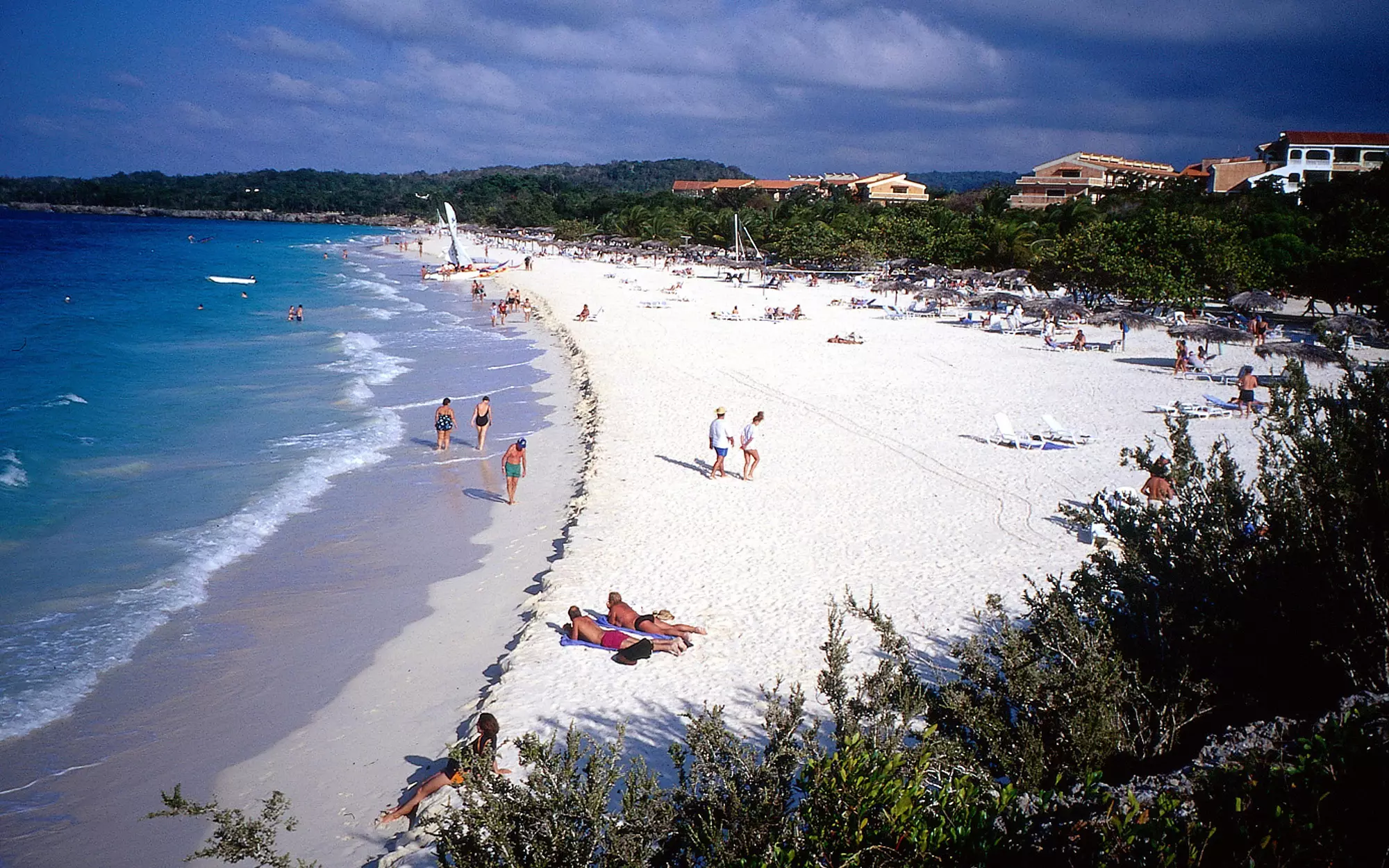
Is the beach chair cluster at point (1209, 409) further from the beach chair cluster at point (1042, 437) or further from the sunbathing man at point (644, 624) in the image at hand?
the sunbathing man at point (644, 624)

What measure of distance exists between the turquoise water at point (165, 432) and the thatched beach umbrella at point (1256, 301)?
19.7m

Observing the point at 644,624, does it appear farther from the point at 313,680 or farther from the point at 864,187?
the point at 864,187

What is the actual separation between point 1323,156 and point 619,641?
70421mm

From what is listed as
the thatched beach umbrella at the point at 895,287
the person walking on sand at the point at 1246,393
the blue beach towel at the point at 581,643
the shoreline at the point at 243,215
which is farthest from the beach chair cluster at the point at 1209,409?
the shoreline at the point at 243,215

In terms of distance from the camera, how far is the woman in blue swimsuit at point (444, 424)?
14.6 meters

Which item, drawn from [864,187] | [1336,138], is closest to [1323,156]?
[1336,138]

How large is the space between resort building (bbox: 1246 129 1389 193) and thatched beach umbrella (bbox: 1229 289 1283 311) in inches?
1557

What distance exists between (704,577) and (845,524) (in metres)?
2.30

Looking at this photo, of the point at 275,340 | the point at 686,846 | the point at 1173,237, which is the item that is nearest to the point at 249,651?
the point at 686,846

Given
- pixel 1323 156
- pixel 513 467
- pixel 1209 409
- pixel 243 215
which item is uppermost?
pixel 243 215

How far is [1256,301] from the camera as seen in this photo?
2384 centimetres

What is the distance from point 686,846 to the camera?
345 centimetres

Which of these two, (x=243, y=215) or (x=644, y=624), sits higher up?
(x=243, y=215)

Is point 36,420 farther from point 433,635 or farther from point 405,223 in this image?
point 405,223
